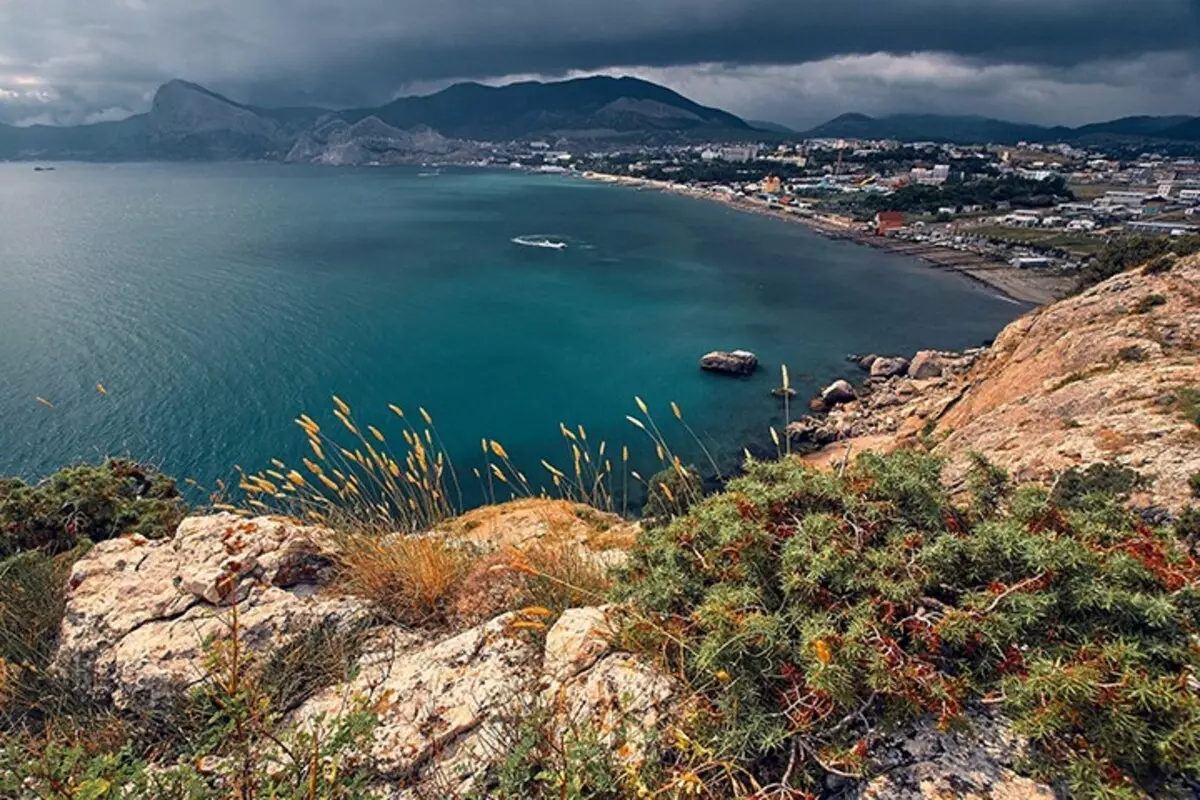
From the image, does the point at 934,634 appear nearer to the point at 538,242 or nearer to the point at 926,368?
the point at 926,368

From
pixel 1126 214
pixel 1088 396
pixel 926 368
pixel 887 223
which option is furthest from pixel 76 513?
pixel 1126 214

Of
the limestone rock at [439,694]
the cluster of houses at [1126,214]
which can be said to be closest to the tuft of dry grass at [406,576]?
the limestone rock at [439,694]

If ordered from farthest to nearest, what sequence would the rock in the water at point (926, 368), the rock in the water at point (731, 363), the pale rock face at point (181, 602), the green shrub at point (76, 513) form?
the rock in the water at point (731, 363) → the rock in the water at point (926, 368) → the green shrub at point (76, 513) → the pale rock face at point (181, 602)

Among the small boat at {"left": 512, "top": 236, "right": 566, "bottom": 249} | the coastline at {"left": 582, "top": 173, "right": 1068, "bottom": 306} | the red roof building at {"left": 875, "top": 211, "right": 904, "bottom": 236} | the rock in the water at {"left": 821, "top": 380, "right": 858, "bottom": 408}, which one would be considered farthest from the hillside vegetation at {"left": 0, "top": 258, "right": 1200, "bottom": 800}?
the red roof building at {"left": 875, "top": 211, "right": 904, "bottom": 236}

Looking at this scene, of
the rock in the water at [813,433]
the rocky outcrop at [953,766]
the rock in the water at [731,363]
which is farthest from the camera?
the rock in the water at [731,363]

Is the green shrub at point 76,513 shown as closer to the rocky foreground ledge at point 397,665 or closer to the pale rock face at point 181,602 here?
the pale rock face at point 181,602

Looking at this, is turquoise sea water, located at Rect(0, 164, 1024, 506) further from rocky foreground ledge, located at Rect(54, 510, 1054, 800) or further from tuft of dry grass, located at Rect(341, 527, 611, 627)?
tuft of dry grass, located at Rect(341, 527, 611, 627)

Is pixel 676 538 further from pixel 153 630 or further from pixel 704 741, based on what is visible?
pixel 153 630

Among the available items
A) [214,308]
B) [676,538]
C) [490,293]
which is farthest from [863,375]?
[214,308]
